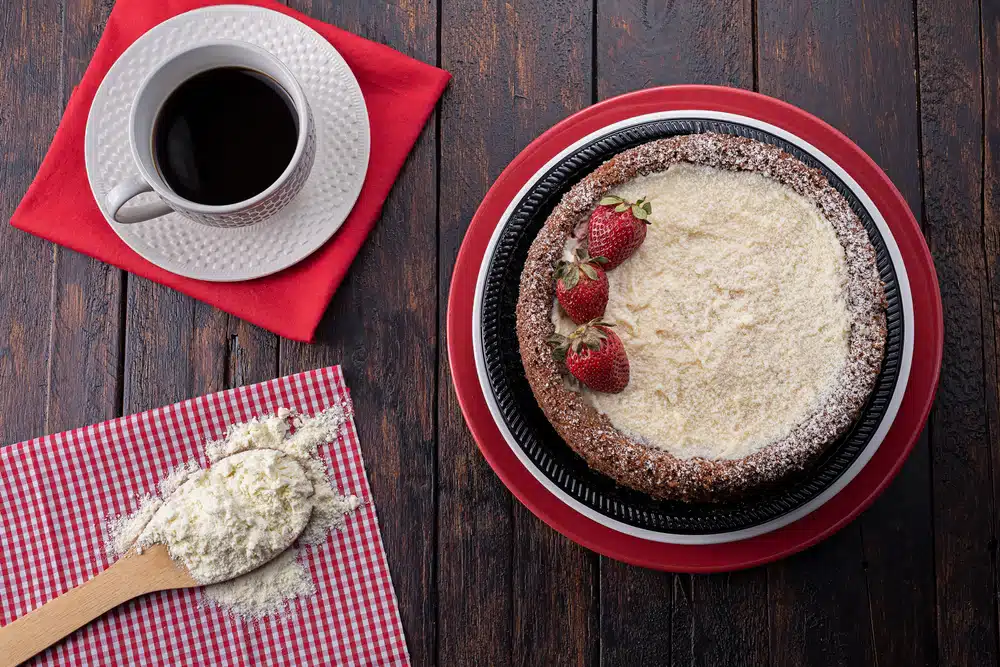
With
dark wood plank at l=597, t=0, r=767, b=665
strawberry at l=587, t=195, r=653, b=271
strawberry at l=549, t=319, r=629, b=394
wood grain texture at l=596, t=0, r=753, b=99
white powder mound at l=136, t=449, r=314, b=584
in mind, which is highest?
wood grain texture at l=596, t=0, r=753, b=99

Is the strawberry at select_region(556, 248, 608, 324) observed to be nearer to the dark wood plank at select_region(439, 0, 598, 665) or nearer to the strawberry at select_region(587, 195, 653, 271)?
the strawberry at select_region(587, 195, 653, 271)

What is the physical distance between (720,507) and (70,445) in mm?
1408

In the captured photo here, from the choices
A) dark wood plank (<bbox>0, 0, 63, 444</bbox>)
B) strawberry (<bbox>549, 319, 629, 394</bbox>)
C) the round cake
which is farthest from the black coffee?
strawberry (<bbox>549, 319, 629, 394</bbox>)

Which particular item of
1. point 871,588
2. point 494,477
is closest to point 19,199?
point 494,477

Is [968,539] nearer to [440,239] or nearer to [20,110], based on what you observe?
[440,239]

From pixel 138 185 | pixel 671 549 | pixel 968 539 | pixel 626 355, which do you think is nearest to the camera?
pixel 626 355

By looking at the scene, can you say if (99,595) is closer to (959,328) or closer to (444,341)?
(444,341)

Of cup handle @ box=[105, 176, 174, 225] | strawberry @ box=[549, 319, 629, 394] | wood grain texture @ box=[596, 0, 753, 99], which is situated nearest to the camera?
strawberry @ box=[549, 319, 629, 394]

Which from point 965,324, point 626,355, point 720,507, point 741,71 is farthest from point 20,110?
point 965,324

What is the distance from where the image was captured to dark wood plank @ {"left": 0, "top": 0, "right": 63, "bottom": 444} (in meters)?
1.61

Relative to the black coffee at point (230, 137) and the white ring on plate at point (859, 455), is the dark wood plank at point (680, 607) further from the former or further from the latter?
the black coffee at point (230, 137)

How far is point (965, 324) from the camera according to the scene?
1.57 m

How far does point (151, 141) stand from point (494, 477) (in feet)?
3.26

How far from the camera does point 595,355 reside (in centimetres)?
114
